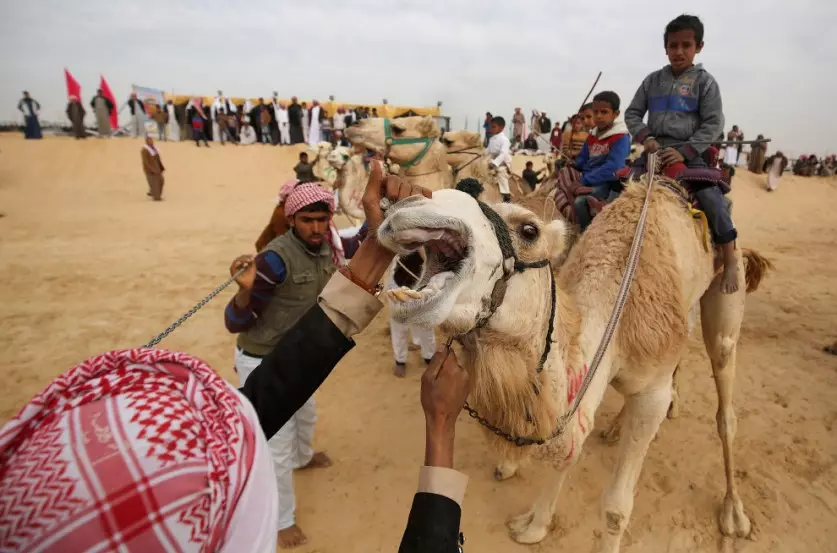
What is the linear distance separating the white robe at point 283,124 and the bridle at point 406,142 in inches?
828

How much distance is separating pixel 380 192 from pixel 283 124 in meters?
24.7

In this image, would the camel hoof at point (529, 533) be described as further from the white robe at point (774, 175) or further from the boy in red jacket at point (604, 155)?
the white robe at point (774, 175)

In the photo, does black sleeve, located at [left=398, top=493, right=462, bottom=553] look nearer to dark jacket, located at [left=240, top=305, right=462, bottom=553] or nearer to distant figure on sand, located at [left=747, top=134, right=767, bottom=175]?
dark jacket, located at [left=240, top=305, right=462, bottom=553]

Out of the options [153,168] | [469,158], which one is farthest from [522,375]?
[153,168]

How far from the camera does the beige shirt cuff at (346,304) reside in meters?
1.43

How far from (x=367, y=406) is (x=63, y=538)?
4110 millimetres

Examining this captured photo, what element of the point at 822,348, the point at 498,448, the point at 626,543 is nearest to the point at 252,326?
the point at 498,448

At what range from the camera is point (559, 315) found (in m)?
1.90

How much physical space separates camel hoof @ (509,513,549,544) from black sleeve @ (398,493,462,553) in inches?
87.0

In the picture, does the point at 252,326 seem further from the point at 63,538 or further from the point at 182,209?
the point at 182,209

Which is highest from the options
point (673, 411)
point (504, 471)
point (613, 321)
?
point (613, 321)

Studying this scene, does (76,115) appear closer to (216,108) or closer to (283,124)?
(216,108)

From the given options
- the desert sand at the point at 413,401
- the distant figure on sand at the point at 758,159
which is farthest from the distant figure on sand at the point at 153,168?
the distant figure on sand at the point at 758,159

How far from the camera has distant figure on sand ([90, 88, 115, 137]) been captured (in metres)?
21.9
